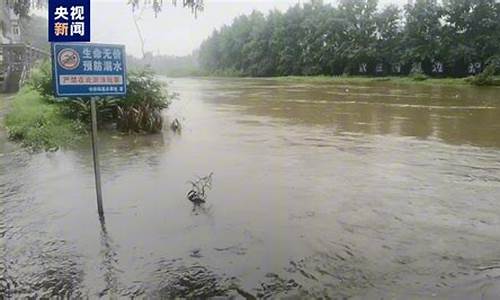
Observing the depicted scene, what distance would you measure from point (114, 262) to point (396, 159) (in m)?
6.13

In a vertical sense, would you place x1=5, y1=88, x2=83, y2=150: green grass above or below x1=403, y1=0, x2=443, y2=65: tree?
below

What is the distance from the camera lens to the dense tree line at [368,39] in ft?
138

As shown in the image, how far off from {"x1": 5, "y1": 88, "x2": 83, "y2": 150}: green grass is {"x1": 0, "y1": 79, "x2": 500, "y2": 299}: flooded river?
0.55m

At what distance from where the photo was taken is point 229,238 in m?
5.08

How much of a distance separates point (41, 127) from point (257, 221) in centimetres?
712

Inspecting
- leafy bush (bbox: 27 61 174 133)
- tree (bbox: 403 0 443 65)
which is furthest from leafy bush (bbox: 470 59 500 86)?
leafy bush (bbox: 27 61 174 133)

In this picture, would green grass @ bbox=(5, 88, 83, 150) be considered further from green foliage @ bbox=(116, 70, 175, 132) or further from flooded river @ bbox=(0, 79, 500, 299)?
green foliage @ bbox=(116, 70, 175, 132)

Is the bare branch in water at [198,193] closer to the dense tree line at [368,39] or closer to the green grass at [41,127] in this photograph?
the green grass at [41,127]

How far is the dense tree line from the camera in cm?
4212

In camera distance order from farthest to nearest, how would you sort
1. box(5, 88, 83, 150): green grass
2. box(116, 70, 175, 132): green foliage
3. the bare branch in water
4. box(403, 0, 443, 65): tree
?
1. box(403, 0, 443, 65): tree
2. box(116, 70, 175, 132): green foliage
3. box(5, 88, 83, 150): green grass
4. the bare branch in water

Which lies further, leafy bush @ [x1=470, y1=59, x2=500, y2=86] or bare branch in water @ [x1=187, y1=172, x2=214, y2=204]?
leafy bush @ [x1=470, y1=59, x2=500, y2=86]

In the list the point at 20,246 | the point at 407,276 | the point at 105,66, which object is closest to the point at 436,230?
the point at 407,276

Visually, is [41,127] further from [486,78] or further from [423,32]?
[423,32]

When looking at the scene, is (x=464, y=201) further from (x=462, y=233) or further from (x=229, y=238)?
(x=229, y=238)
